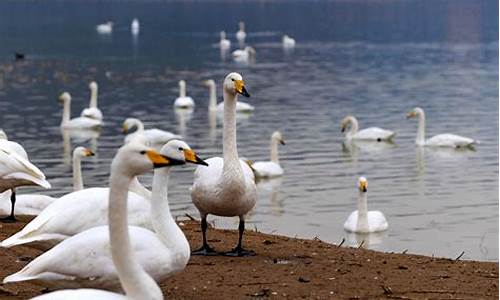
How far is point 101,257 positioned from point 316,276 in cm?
236

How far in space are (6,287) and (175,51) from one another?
6128cm

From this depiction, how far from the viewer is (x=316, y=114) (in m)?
35.9

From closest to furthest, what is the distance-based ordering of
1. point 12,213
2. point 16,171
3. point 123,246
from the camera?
1. point 123,246
2. point 16,171
3. point 12,213

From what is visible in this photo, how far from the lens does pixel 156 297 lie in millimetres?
5863

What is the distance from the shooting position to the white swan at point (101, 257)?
273 inches

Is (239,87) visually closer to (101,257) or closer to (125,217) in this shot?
(101,257)

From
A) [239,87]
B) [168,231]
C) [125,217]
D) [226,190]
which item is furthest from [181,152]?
[239,87]

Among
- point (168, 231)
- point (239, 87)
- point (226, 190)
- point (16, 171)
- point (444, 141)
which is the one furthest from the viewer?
point (444, 141)

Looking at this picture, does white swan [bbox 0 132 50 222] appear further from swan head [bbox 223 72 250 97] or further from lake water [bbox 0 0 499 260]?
lake water [bbox 0 0 499 260]

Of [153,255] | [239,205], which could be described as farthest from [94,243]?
[239,205]

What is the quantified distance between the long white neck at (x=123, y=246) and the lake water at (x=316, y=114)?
1046 cm

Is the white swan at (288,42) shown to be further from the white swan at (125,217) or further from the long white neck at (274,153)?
the white swan at (125,217)

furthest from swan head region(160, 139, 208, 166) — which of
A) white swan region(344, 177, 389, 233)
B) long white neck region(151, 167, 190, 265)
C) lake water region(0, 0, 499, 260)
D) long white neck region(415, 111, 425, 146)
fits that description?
long white neck region(415, 111, 425, 146)

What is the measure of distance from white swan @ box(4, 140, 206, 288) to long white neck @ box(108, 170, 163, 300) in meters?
1.11
